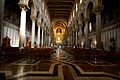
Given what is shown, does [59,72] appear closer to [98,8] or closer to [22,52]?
[22,52]

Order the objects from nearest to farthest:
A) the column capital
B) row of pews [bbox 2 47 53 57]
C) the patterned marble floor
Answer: the patterned marble floor → row of pews [bbox 2 47 53 57] → the column capital

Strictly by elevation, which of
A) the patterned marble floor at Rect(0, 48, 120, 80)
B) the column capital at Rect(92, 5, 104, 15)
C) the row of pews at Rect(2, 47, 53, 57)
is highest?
the column capital at Rect(92, 5, 104, 15)

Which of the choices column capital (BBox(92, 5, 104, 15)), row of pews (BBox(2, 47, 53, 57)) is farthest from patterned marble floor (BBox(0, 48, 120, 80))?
column capital (BBox(92, 5, 104, 15))

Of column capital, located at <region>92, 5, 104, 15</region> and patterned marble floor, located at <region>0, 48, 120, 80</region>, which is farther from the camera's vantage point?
column capital, located at <region>92, 5, 104, 15</region>

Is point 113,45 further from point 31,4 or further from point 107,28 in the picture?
point 31,4

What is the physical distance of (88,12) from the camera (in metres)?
19.1

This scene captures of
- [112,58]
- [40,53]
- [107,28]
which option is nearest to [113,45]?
[107,28]

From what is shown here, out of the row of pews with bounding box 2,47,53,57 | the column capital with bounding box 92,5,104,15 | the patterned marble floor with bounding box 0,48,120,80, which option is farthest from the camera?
the column capital with bounding box 92,5,104,15

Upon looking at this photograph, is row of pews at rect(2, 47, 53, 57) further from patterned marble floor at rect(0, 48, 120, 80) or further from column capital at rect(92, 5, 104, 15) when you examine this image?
column capital at rect(92, 5, 104, 15)

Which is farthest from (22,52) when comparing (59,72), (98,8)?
(98,8)

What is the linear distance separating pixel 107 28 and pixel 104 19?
2.83m

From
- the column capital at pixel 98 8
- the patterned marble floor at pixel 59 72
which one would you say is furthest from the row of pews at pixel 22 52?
the column capital at pixel 98 8

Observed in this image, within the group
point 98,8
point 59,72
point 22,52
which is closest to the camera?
point 59,72

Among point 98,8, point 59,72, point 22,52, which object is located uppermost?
point 98,8
